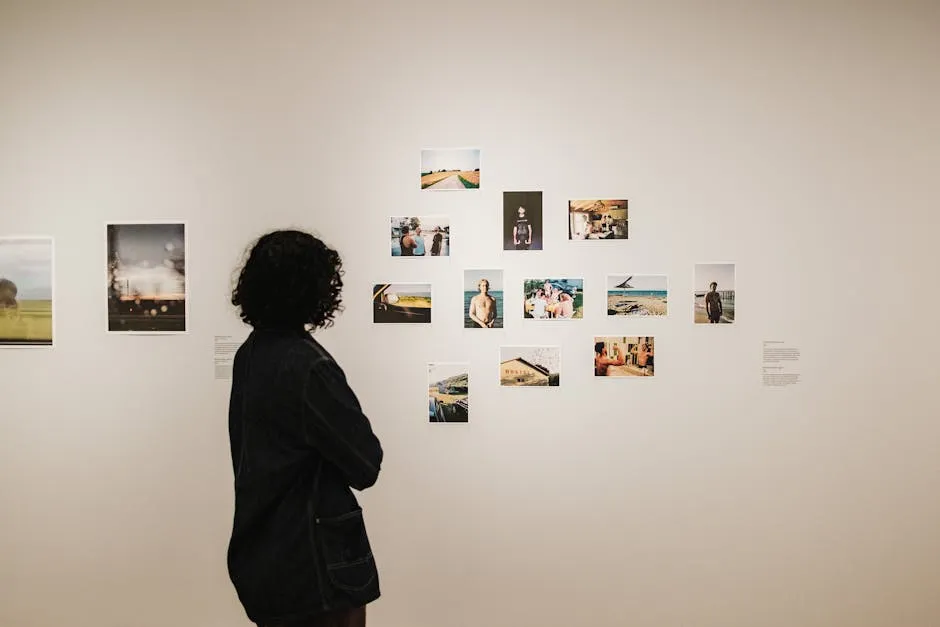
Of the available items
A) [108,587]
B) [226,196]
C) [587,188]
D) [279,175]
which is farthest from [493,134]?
[108,587]

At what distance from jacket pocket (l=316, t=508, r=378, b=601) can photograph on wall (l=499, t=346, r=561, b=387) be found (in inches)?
40.3

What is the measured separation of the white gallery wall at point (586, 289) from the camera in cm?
241

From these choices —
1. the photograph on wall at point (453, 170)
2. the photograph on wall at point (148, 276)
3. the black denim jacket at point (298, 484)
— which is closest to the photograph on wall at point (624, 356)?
the photograph on wall at point (453, 170)

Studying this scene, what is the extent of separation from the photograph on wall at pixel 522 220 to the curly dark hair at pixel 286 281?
100 centimetres

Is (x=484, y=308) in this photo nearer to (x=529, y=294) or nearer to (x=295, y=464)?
(x=529, y=294)

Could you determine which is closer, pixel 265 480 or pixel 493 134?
pixel 265 480

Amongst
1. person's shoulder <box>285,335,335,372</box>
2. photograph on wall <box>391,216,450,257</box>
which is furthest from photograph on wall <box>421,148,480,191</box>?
person's shoulder <box>285,335,335,372</box>

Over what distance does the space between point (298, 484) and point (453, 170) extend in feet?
4.55

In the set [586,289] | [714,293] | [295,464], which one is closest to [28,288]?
[295,464]

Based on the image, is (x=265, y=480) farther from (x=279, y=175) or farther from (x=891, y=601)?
(x=891, y=601)

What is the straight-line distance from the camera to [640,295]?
7.93 feet

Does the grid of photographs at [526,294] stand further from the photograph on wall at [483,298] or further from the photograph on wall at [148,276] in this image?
the photograph on wall at [148,276]

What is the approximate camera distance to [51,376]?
8.32 ft

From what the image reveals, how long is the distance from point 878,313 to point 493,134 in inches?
64.9
